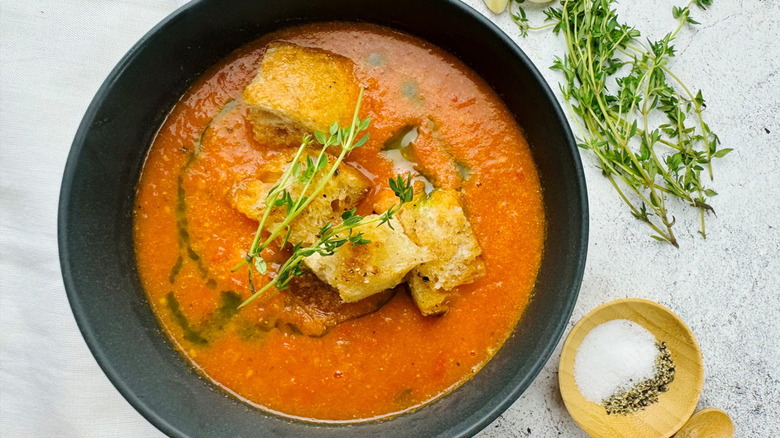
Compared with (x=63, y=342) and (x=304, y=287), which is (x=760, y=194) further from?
(x=63, y=342)

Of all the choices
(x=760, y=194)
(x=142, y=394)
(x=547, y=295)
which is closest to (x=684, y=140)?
(x=760, y=194)

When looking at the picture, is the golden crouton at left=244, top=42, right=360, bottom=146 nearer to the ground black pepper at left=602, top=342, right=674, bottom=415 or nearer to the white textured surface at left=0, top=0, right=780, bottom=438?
the white textured surface at left=0, top=0, right=780, bottom=438

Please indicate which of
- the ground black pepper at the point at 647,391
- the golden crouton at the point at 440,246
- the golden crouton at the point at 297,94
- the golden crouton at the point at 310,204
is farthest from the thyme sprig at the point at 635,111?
the golden crouton at the point at 310,204

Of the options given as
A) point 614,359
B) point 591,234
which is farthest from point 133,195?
point 614,359

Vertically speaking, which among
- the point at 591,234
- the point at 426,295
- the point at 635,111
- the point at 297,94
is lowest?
the point at 591,234

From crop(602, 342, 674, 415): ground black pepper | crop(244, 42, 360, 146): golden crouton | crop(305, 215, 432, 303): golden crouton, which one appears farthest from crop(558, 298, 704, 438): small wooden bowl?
crop(244, 42, 360, 146): golden crouton

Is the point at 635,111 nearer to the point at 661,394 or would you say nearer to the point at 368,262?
the point at 661,394
